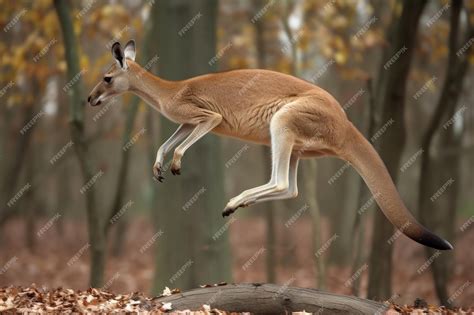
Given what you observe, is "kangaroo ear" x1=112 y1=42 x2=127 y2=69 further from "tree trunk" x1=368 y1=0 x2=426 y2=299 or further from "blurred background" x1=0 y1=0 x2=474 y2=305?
"tree trunk" x1=368 y1=0 x2=426 y2=299

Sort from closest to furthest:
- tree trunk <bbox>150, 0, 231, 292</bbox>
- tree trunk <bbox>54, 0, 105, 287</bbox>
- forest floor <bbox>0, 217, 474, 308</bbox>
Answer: tree trunk <bbox>54, 0, 105, 287</bbox> < tree trunk <bbox>150, 0, 231, 292</bbox> < forest floor <bbox>0, 217, 474, 308</bbox>

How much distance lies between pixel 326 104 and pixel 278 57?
1351 cm

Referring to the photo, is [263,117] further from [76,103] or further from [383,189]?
[76,103]

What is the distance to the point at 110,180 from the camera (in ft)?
143

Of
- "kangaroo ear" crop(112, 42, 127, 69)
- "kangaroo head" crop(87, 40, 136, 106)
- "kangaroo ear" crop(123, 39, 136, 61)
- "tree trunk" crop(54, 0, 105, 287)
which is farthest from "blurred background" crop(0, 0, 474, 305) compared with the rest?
"kangaroo ear" crop(112, 42, 127, 69)

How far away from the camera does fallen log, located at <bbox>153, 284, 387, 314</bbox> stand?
7.09 m

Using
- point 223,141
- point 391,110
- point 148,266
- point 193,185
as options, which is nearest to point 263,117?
point 193,185

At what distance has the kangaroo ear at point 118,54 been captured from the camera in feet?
26.1

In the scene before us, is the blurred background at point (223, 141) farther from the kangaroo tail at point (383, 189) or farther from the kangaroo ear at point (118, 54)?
the kangaroo ear at point (118, 54)

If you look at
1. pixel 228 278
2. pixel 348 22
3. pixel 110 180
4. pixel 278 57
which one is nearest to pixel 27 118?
pixel 278 57

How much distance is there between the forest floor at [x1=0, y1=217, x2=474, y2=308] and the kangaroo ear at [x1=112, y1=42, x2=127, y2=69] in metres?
9.06

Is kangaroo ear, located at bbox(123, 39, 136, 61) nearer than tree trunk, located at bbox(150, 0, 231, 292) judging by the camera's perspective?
Yes

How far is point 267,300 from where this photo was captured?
719 cm

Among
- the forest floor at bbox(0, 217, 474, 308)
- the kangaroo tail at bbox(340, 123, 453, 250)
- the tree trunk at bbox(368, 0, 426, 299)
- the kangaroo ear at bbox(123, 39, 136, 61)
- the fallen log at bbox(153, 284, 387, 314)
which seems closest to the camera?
the kangaroo tail at bbox(340, 123, 453, 250)
